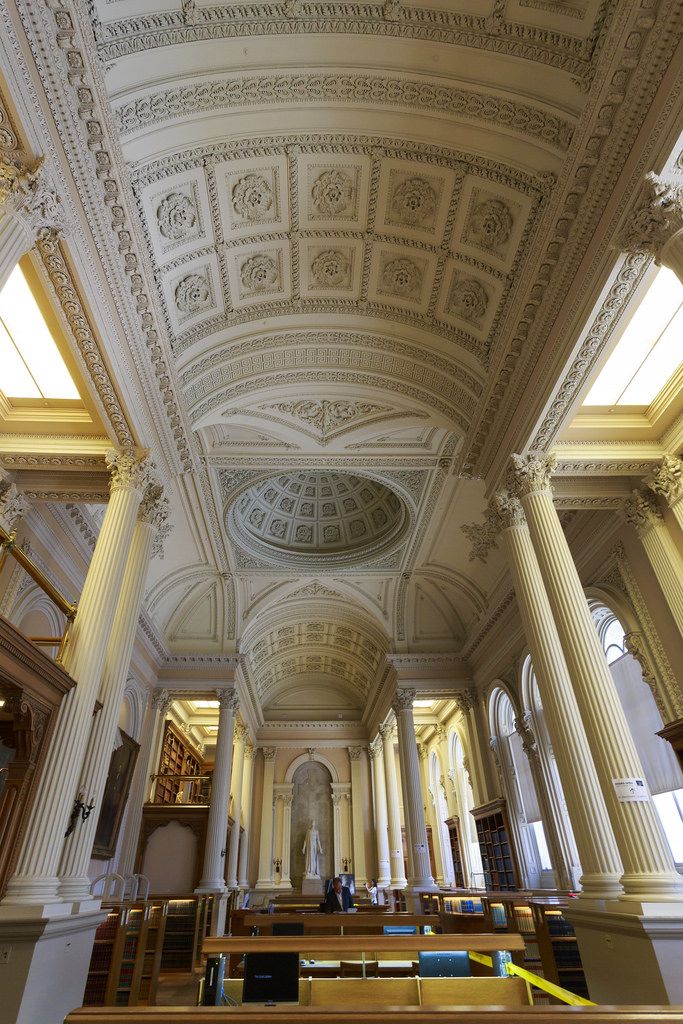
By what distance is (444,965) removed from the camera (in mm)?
3682

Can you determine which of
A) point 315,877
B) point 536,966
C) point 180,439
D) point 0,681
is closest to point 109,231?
point 180,439

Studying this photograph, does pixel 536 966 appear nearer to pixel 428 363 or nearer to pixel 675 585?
pixel 675 585

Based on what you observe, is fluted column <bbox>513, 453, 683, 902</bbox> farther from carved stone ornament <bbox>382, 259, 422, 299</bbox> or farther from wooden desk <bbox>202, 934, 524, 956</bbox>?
carved stone ornament <bbox>382, 259, 422, 299</bbox>

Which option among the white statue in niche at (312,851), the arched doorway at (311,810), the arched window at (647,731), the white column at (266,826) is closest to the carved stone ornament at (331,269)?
the arched window at (647,731)

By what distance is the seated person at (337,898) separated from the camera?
10078 mm

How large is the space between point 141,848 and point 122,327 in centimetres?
1186

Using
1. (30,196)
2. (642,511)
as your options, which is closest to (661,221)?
(642,511)

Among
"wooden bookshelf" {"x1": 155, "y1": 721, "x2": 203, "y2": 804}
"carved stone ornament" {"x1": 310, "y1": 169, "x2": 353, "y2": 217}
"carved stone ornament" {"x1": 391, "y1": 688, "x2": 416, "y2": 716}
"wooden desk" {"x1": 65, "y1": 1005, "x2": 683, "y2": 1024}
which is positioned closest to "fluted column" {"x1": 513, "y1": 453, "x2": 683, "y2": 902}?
"wooden desk" {"x1": 65, "y1": 1005, "x2": 683, "y2": 1024}

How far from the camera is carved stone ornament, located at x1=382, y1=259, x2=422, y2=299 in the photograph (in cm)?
782

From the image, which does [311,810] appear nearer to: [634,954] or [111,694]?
[111,694]

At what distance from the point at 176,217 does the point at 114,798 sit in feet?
34.1

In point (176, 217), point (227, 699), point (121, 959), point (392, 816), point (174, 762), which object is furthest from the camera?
point (392, 816)

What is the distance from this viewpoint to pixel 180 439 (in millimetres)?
8164

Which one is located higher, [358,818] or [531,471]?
[531,471]
